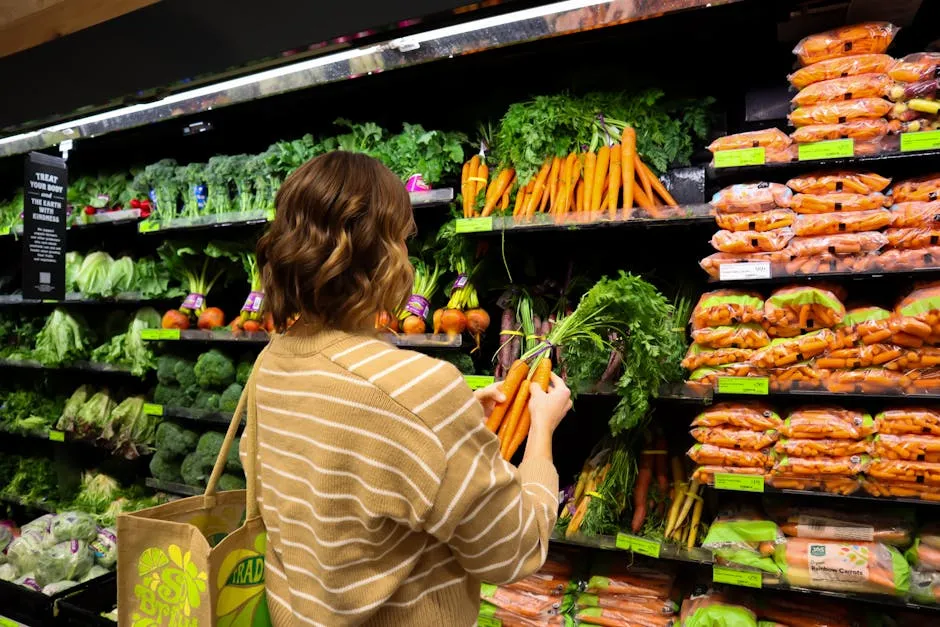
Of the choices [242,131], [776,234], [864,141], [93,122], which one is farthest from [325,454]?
[242,131]

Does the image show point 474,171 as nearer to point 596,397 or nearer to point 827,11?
point 596,397

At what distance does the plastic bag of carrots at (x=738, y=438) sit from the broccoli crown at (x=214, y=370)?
2.55m

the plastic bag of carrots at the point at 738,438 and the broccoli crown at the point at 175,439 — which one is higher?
the plastic bag of carrots at the point at 738,438

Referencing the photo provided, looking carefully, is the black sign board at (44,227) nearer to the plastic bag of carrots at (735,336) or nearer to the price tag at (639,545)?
the price tag at (639,545)

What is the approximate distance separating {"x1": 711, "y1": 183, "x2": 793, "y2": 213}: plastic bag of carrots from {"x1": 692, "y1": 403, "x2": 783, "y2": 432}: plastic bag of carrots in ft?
2.40

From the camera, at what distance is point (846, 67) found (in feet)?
7.04

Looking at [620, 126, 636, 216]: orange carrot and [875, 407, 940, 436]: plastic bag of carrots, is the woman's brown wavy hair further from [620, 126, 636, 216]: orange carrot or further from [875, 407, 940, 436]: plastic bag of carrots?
[875, 407, 940, 436]: plastic bag of carrots

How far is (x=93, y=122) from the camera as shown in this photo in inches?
131

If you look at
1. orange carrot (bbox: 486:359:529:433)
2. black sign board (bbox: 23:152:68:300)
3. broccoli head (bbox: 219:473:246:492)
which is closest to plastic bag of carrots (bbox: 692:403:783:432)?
orange carrot (bbox: 486:359:529:433)

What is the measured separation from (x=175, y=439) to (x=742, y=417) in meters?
3.08

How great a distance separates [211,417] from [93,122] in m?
1.70

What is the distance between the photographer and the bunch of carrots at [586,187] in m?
2.49

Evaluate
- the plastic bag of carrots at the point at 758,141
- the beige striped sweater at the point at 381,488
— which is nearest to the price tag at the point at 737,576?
the beige striped sweater at the point at 381,488

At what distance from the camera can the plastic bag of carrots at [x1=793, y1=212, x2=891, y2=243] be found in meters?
2.14
